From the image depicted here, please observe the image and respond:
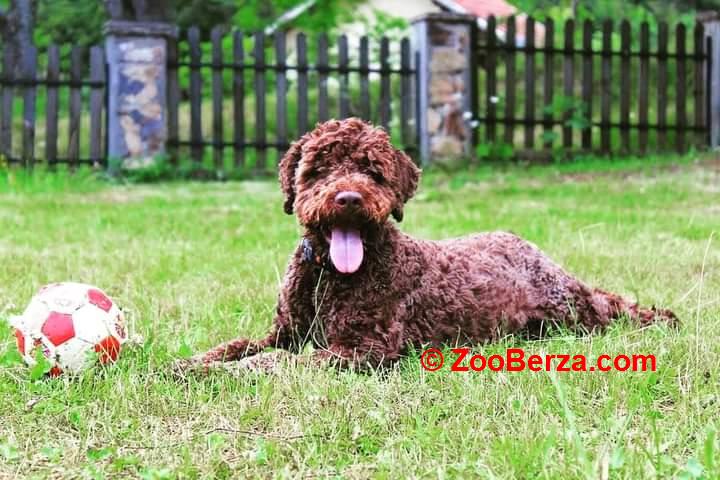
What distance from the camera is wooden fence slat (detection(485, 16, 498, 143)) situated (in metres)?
12.4

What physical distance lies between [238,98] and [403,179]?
8.87m

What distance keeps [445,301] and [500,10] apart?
22.2 metres

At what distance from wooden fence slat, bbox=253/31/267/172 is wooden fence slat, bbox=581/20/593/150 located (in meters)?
4.61

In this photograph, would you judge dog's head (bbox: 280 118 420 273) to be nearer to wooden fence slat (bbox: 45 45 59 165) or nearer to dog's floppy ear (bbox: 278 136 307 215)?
dog's floppy ear (bbox: 278 136 307 215)

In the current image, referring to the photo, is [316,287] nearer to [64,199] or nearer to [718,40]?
[64,199]

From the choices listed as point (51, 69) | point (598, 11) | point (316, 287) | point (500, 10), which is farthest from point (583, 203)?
point (598, 11)

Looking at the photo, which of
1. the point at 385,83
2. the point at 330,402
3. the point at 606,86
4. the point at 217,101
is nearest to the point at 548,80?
the point at 606,86

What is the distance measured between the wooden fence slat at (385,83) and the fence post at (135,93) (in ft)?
9.63

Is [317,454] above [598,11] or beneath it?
beneath

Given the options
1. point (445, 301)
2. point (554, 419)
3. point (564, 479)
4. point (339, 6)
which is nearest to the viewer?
point (564, 479)

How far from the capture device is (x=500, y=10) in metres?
24.3

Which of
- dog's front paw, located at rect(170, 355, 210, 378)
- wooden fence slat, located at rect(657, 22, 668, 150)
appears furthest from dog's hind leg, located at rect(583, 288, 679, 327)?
wooden fence slat, located at rect(657, 22, 668, 150)

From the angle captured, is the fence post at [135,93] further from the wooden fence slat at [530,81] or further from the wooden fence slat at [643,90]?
the wooden fence slat at [643,90]

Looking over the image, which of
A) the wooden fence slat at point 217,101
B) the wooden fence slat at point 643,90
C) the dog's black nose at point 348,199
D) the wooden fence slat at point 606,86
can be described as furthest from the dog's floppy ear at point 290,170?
the wooden fence slat at point 643,90
